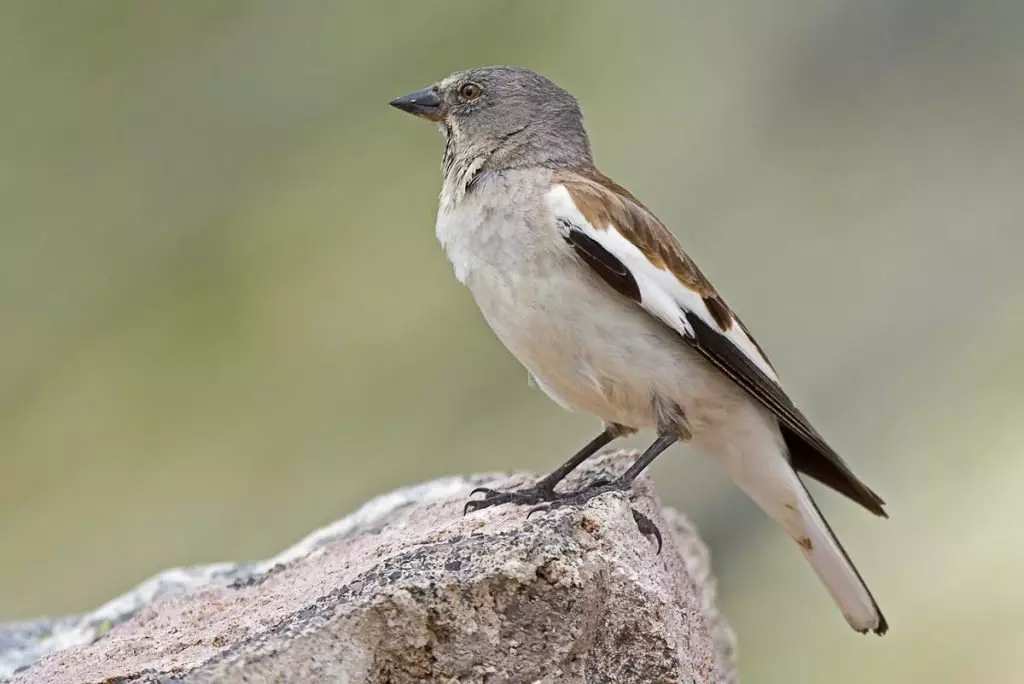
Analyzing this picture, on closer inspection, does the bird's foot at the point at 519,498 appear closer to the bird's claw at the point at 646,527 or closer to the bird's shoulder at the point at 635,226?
the bird's claw at the point at 646,527

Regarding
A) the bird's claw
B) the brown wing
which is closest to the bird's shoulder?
A: the brown wing

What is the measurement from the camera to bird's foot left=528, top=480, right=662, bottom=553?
104 inches

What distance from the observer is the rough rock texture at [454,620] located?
2193mm

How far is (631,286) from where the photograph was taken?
301 cm

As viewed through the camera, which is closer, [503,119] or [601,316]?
[601,316]

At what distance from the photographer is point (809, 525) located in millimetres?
3457

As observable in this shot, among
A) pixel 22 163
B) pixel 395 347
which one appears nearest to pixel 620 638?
pixel 395 347

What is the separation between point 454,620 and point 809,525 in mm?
1548

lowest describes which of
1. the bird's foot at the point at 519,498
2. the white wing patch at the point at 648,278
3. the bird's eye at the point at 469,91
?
the bird's foot at the point at 519,498

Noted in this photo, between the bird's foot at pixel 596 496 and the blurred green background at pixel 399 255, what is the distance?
3.83m

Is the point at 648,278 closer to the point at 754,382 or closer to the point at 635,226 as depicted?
the point at 635,226

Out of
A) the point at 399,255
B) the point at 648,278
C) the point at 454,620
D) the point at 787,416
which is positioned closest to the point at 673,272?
the point at 648,278

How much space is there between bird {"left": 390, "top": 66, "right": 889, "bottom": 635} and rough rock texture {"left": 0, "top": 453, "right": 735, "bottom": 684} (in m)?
0.23

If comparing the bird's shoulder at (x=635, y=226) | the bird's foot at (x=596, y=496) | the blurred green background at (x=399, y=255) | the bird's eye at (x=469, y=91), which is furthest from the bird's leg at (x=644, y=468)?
the blurred green background at (x=399, y=255)
